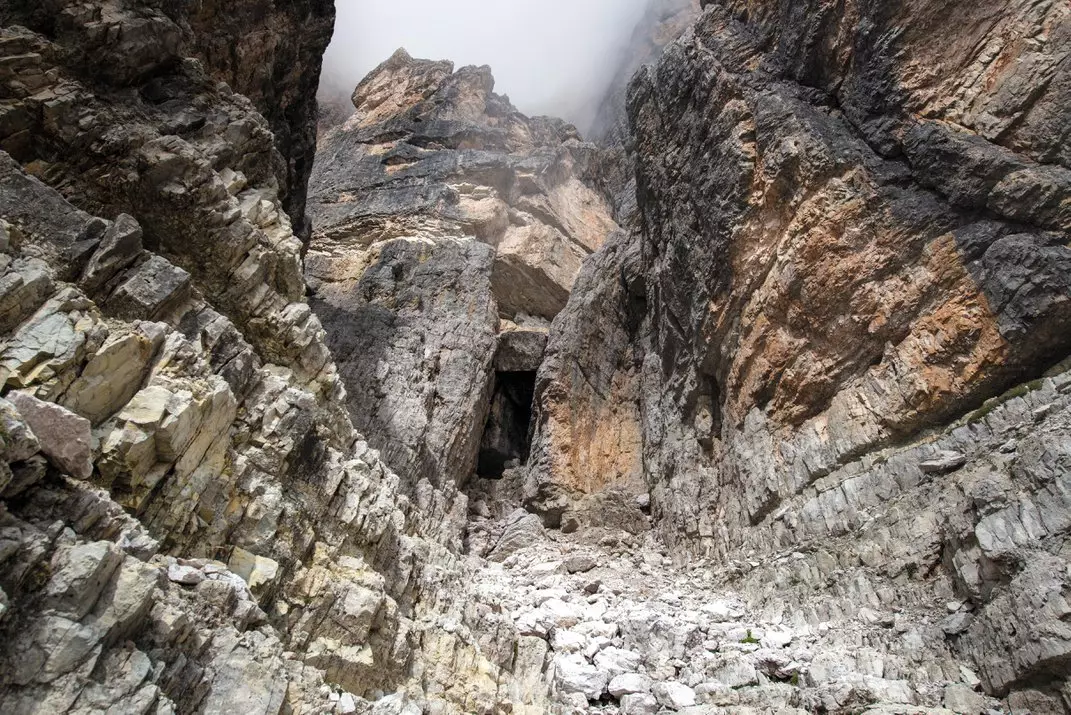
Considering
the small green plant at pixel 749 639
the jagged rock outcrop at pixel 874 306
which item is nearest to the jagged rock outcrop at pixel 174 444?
the small green plant at pixel 749 639

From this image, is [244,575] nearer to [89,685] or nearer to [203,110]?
[89,685]

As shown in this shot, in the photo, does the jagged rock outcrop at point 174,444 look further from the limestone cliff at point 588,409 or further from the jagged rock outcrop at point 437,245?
the jagged rock outcrop at point 437,245

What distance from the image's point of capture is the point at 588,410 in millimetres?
29344

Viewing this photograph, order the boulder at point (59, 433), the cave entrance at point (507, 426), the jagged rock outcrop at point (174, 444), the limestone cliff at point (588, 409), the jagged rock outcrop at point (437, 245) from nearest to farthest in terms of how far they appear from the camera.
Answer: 1. the jagged rock outcrop at point (174, 444)
2. the boulder at point (59, 433)
3. the limestone cliff at point (588, 409)
4. the jagged rock outcrop at point (437, 245)
5. the cave entrance at point (507, 426)

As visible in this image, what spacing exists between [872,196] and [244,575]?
695 inches

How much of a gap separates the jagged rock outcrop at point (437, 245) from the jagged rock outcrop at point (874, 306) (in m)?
9.97

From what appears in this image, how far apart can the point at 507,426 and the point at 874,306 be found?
20.4m

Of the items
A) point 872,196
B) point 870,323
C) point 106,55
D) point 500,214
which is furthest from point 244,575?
point 500,214

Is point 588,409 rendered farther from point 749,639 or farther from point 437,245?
point 749,639

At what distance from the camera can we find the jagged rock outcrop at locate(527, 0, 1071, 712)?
1211 cm

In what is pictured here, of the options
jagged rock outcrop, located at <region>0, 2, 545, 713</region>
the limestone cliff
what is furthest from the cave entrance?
jagged rock outcrop, located at <region>0, 2, 545, 713</region>

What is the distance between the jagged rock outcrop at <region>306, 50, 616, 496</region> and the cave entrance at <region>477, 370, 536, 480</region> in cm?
44

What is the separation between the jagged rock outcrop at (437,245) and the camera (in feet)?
88.9

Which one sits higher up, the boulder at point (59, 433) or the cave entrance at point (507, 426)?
the cave entrance at point (507, 426)
